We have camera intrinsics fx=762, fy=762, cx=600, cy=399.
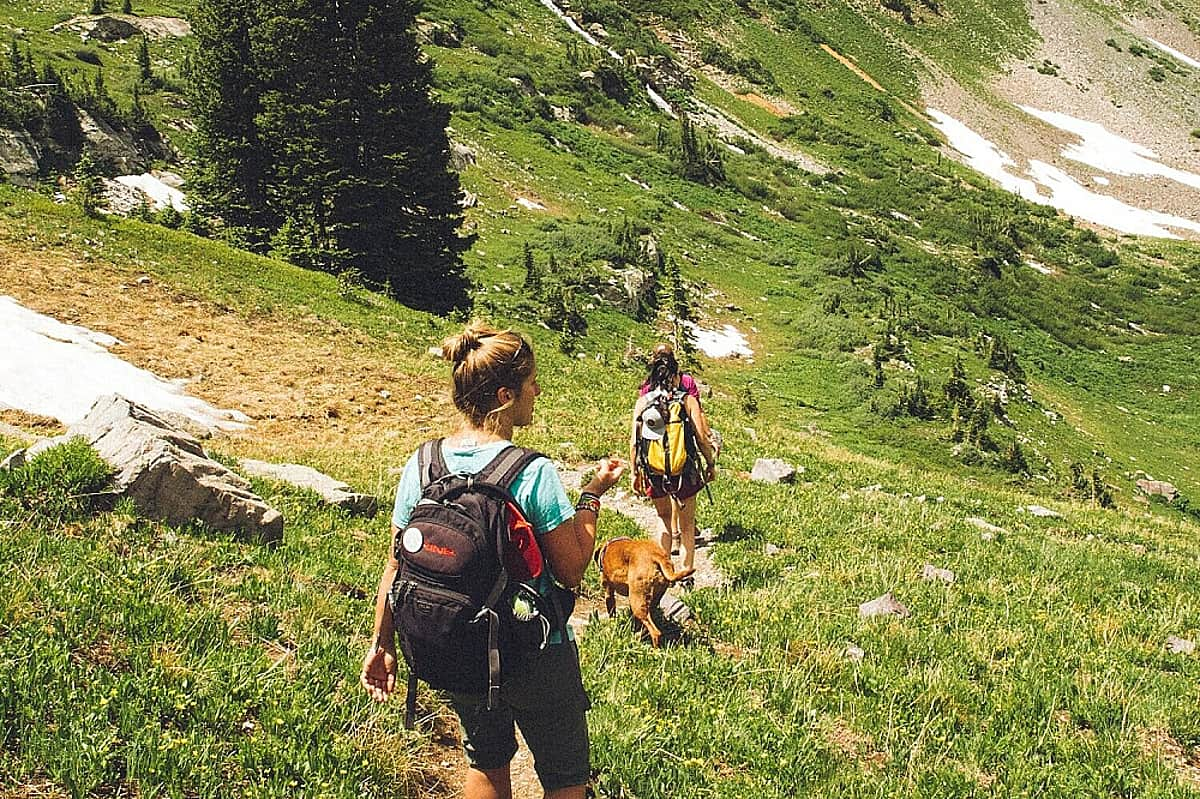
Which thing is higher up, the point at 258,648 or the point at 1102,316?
the point at 258,648

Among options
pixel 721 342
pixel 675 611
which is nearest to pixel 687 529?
pixel 675 611

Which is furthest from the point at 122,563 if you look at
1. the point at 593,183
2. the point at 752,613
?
the point at 593,183

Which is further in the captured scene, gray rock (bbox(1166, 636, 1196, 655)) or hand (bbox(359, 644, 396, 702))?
gray rock (bbox(1166, 636, 1196, 655))

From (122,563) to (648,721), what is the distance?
3.47m

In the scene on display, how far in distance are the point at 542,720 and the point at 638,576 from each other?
3.18m

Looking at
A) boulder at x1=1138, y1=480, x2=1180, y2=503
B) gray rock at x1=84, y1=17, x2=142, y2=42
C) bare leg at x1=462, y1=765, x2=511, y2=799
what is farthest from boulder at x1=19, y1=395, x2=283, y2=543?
gray rock at x1=84, y1=17, x2=142, y2=42

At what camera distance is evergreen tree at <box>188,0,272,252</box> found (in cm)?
2402

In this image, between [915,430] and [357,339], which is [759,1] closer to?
[915,430]

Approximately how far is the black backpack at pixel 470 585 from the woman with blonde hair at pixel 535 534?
0.11m

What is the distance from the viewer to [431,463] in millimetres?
3109

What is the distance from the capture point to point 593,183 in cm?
4825

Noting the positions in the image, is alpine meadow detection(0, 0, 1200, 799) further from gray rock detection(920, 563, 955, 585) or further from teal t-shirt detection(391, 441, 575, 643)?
teal t-shirt detection(391, 441, 575, 643)

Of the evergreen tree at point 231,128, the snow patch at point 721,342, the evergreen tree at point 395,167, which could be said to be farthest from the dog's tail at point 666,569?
the snow patch at point 721,342

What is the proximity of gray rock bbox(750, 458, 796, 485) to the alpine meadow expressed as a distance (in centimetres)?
42
